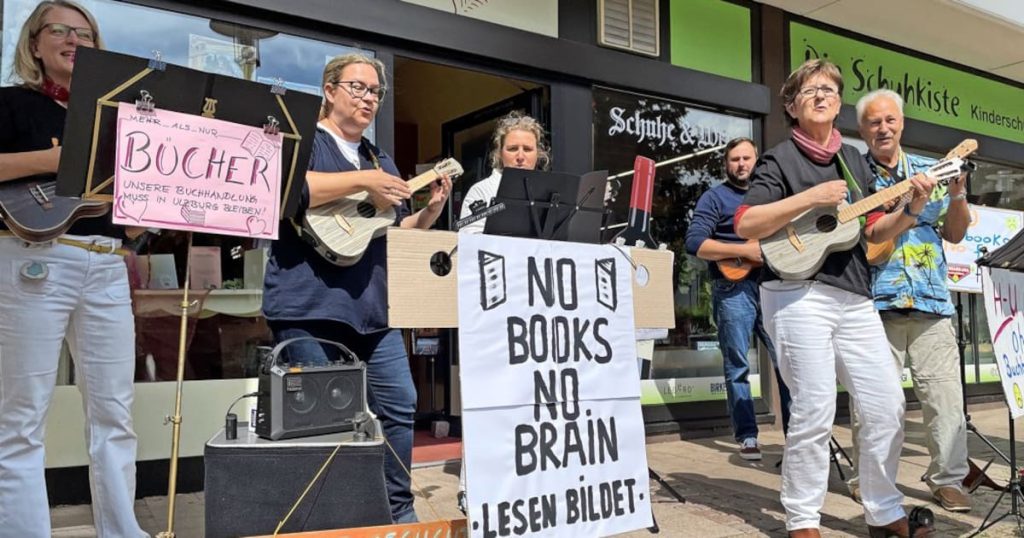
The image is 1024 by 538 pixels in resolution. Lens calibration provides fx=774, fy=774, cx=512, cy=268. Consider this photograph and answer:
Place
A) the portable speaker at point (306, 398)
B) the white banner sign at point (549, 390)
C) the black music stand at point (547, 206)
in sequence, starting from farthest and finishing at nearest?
the black music stand at point (547, 206), the portable speaker at point (306, 398), the white banner sign at point (549, 390)

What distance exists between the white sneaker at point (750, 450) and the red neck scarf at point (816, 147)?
246 centimetres

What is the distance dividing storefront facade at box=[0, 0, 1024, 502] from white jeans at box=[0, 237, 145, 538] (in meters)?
1.29

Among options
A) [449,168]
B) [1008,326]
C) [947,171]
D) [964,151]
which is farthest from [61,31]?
[1008,326]

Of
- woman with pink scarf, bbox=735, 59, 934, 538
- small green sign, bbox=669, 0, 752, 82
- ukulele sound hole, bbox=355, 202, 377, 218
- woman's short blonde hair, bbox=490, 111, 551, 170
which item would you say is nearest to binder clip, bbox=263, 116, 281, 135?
ukulele sound hole, bbox=355, 202, 377, 218

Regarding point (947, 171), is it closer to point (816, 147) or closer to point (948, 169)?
point (948, 169)

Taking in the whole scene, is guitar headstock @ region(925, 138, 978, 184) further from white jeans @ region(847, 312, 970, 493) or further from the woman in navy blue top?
the woman in navy blue top

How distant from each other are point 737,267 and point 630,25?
211 cm

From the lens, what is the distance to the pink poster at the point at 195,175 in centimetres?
233

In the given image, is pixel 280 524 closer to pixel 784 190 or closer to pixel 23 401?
pixel 23 401

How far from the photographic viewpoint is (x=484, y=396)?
93.6 inches

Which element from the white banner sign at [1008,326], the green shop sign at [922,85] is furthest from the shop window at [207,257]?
the green shop sign at [922,85]

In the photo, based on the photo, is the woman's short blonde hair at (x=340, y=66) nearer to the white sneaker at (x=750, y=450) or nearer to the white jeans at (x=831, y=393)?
the white jeans at (x=831, y=393)

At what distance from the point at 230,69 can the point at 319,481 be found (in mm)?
2872

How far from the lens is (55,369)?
9.23 ft
